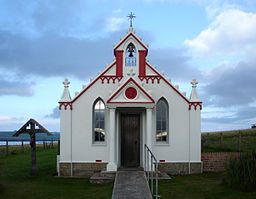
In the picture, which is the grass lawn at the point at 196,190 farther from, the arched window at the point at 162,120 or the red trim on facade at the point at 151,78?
the red trim on facade at the point at 151,78

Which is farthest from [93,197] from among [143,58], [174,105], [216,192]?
[143,58]

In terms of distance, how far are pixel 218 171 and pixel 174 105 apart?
4.27m

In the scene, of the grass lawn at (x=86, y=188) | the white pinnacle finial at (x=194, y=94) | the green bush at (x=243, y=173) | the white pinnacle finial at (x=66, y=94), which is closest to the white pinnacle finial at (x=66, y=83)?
the white pinnacle finial at (x=66, y=94)

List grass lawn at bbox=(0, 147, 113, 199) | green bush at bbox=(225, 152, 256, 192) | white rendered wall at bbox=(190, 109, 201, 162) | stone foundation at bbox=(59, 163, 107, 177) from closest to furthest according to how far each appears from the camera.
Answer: green bush at bbox=(225, 152, 256, 192) < grass lawn at bbox=(0, 147, 113, 199) < stone foundation at bbox=(59, 163, 107, 177) < white rendered wall at bbox=(190, 109, 201, 162)

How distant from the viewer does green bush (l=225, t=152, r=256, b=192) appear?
8.84 meters

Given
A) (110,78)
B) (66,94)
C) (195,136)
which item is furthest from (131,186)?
(66,94)

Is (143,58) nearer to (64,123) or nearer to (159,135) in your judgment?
(159,135)

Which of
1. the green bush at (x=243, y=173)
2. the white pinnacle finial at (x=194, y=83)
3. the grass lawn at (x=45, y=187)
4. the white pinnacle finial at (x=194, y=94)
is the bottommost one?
the grass lawn at (x=45, y=187)

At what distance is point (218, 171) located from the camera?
13664mm

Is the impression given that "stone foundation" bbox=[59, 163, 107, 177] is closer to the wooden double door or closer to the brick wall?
the wooden double door

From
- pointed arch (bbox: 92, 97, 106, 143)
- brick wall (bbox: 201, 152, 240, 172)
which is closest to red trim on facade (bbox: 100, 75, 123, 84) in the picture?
pointed arch (bbox: 92, 97, 106, 143)

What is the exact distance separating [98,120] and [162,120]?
3.35 meters

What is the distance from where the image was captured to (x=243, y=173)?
9055 millimetres

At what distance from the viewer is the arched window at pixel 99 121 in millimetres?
13344
